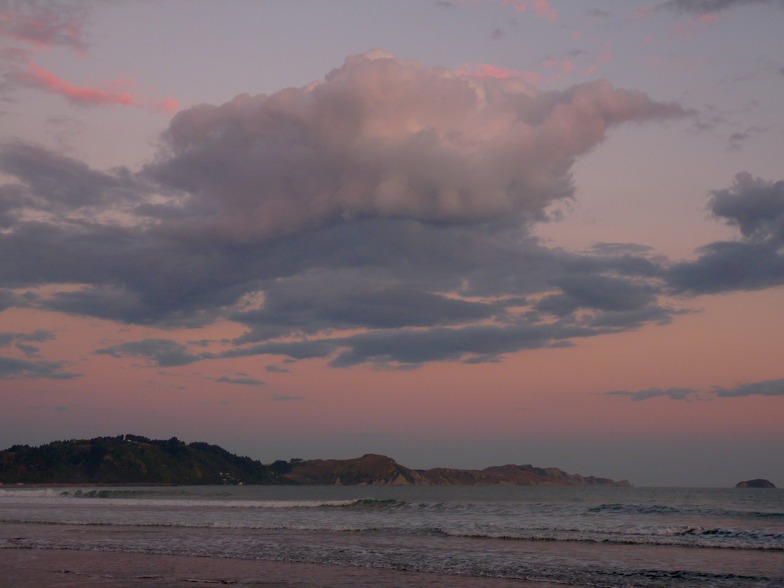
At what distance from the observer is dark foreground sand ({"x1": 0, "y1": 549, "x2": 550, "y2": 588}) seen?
1992 cm

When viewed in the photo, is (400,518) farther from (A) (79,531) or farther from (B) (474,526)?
(A) (79,531)

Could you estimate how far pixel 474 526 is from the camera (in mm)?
41031

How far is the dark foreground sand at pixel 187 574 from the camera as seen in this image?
1992 cm

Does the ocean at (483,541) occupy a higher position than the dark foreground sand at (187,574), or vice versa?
the dark foreground sand at (187,574)

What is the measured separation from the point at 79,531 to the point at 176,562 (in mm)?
15640

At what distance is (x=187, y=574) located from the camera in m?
21.7

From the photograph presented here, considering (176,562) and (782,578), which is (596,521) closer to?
(782,578)

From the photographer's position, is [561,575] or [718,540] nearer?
[561,575]

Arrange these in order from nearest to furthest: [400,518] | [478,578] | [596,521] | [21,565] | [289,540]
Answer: [478,578]
[21,565]
[289,540]
[596,521]
[400,518]

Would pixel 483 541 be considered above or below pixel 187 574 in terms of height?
below

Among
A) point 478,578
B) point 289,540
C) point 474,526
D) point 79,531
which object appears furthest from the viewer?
point 474,526

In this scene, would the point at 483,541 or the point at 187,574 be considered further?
the point at 483,541

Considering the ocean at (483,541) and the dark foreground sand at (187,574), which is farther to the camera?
the ocean at (483,541)

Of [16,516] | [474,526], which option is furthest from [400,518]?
[16,516]
